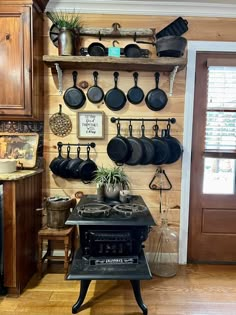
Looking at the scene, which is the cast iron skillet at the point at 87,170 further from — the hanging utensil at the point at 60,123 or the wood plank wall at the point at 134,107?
the hanging utensil at the point at 60,123

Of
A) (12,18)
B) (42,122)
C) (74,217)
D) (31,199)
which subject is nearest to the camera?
(74,217)

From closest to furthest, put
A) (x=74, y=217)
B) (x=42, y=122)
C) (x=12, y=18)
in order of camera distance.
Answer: (x=74, y=217) < (x=12, y=18) < (x=42, y=122)

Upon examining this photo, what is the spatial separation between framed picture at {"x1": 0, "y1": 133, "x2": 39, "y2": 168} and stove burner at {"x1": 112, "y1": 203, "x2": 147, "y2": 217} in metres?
0.91

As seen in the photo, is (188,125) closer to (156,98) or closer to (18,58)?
(156,98)

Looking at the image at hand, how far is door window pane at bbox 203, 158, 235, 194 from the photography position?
2.63 metres

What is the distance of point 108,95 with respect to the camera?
2533mm

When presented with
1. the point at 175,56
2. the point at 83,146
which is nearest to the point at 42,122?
the point at 83,146

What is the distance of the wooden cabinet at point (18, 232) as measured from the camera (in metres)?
2.04

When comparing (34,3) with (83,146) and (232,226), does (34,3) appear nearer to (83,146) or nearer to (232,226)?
(83,146)

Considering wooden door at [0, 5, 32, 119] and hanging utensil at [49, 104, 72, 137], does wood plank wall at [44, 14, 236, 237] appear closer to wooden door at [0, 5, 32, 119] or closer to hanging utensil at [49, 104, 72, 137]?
hanging utensil at [49, 104, 72, 137]

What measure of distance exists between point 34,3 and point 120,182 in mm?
1595

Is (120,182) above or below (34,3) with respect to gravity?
below

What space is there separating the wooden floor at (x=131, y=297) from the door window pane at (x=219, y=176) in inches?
29.5

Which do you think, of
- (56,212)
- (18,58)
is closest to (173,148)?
(56,212)
